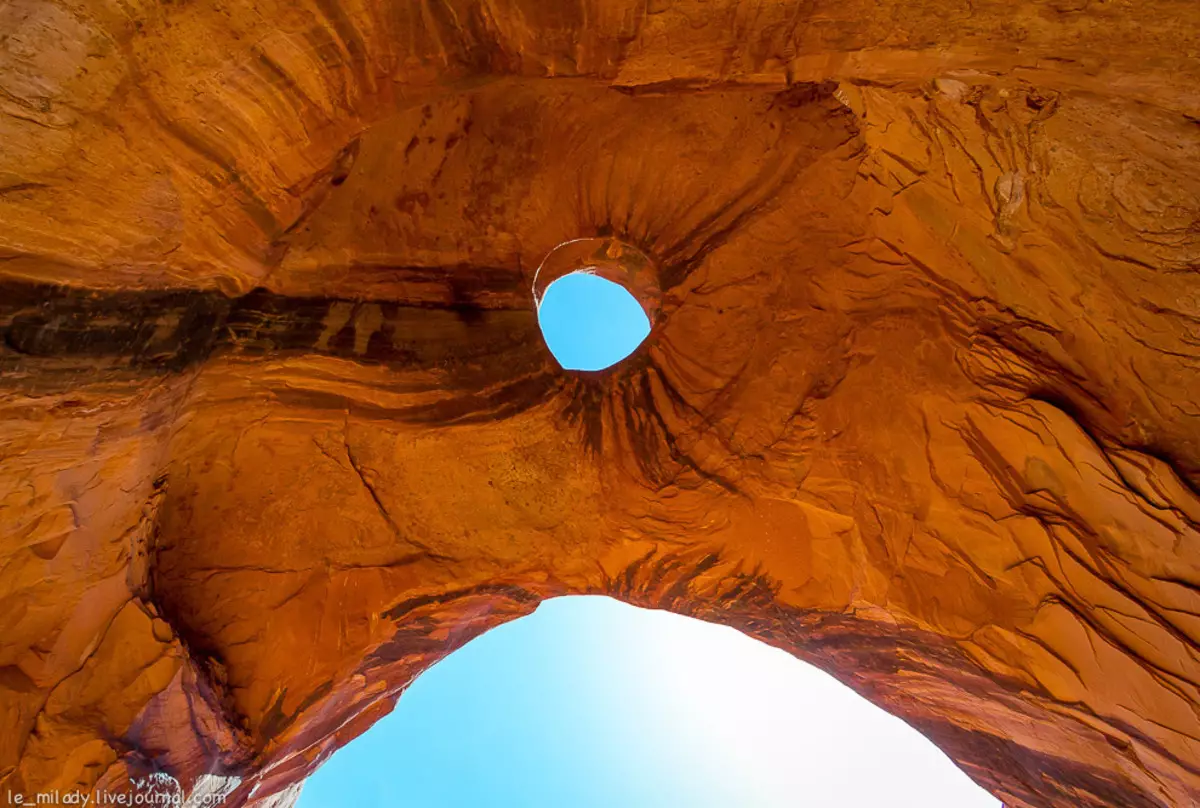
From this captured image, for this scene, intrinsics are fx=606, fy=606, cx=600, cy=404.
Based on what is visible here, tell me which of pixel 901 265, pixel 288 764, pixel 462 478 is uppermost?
pixel 901 265

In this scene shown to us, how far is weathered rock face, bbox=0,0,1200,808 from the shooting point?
3.37m

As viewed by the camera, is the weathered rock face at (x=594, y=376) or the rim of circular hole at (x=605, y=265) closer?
the weathered rock face at (x=594, y=376)

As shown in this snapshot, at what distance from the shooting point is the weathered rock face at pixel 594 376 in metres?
3.37

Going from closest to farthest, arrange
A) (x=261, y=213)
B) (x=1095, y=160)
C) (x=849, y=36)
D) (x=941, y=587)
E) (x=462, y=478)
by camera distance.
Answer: (x=849, y=36), (x=1095, y=160), (x=261, y=213), (x=941, y=587), (x=462, y=478)

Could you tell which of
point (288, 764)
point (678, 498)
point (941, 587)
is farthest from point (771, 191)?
point (288, 764)

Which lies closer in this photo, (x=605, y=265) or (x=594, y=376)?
(x=594, y=376)

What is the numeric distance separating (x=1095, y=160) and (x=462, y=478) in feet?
17.5

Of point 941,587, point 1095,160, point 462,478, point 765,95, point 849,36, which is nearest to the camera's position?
point 849,36

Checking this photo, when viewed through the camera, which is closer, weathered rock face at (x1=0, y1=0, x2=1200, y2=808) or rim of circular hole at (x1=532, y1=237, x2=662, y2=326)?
weathered rock face at (x1=0, y1=0, x2=1200, y2=808)

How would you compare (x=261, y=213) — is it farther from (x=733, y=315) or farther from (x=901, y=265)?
(x=901, y=265)

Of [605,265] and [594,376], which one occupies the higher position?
[605,265]

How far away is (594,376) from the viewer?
6309 millimetres

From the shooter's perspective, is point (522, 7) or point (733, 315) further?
point (733, 315)

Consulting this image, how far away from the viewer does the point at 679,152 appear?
5.89 metres
